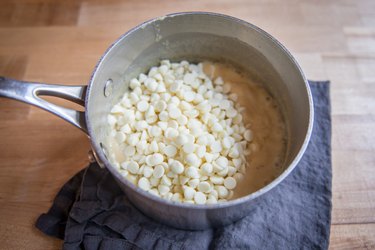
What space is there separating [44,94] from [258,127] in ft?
1.36

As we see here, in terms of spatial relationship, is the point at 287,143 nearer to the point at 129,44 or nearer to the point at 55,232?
the point at 129,44

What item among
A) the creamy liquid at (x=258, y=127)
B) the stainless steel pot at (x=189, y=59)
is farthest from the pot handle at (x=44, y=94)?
the creamy liquid at (x=258, y=127)

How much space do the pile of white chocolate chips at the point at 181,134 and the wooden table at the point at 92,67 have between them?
5.4 inches

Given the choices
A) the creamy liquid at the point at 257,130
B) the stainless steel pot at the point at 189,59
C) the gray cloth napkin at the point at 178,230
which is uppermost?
the stainless steel pot at the point at 189,59

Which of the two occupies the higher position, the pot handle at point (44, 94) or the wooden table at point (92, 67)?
the pot handle at point (44, 94)

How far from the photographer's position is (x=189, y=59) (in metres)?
0.84

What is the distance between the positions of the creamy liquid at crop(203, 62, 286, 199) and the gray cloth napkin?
0.16 ft

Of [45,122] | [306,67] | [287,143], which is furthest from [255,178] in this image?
[45,122]

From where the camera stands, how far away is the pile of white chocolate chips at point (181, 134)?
664 mm

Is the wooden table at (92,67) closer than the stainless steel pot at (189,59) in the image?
No

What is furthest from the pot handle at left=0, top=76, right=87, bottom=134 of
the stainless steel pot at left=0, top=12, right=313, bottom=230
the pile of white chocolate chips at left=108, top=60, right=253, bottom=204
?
the pile of white chocolate chips at left=108, top=60, right=253, bottom=204

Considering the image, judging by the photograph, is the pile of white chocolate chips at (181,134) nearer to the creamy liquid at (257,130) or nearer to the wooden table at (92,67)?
the creamy liquid at (257,130)

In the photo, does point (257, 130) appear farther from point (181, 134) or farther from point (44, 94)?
point (44, 94)

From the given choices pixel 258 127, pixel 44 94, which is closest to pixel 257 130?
pixel 258 127
